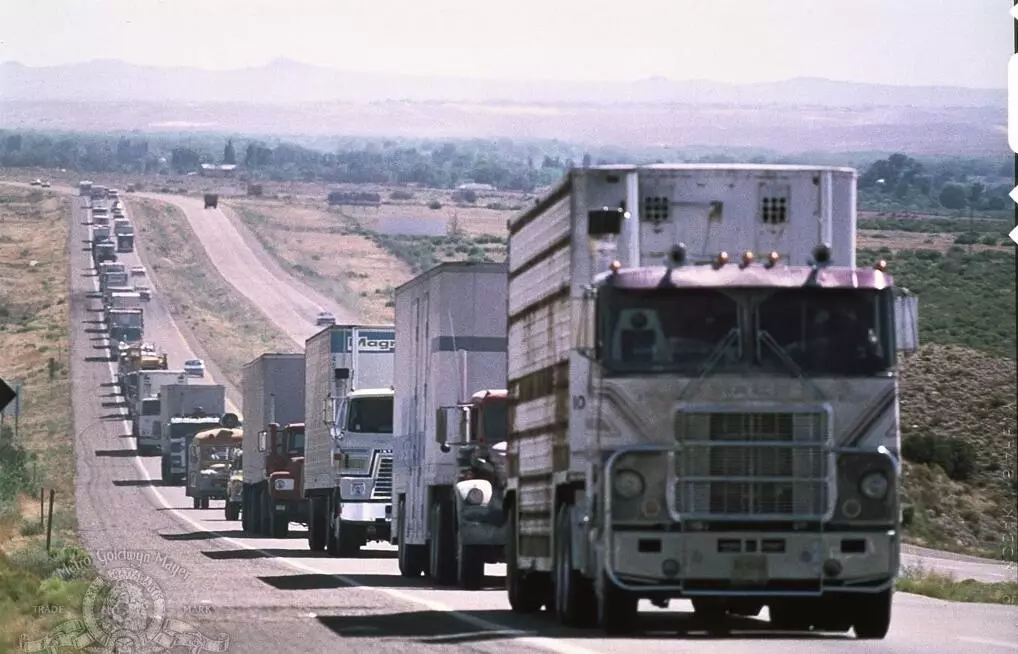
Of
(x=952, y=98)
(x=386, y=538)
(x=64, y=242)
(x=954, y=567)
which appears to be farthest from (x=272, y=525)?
(x=64, y=242)

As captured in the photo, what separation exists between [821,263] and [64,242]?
598ft

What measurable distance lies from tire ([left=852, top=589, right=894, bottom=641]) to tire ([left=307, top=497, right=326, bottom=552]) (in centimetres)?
2378

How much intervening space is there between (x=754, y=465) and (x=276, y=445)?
32.2m

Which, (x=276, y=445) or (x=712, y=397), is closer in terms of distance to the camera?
(x=712, y=397)

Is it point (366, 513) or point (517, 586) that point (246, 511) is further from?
point (517, 586)

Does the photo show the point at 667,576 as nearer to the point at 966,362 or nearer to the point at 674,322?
the point at 674,322

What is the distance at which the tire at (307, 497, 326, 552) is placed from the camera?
41.5m

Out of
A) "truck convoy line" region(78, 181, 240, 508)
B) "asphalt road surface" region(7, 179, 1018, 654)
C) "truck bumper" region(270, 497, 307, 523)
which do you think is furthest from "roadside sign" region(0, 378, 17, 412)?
"truck convoy line" region(78, 181, 240, 508)

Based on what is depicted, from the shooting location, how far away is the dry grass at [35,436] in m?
23.9

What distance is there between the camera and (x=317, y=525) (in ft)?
137

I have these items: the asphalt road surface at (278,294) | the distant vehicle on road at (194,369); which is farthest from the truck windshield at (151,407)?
the asphalt road surface at (278,294)

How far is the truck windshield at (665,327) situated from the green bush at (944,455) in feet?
140

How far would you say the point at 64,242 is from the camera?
19550 centimetres

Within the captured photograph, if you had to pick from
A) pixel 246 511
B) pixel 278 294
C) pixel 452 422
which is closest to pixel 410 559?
pixel 452 422
